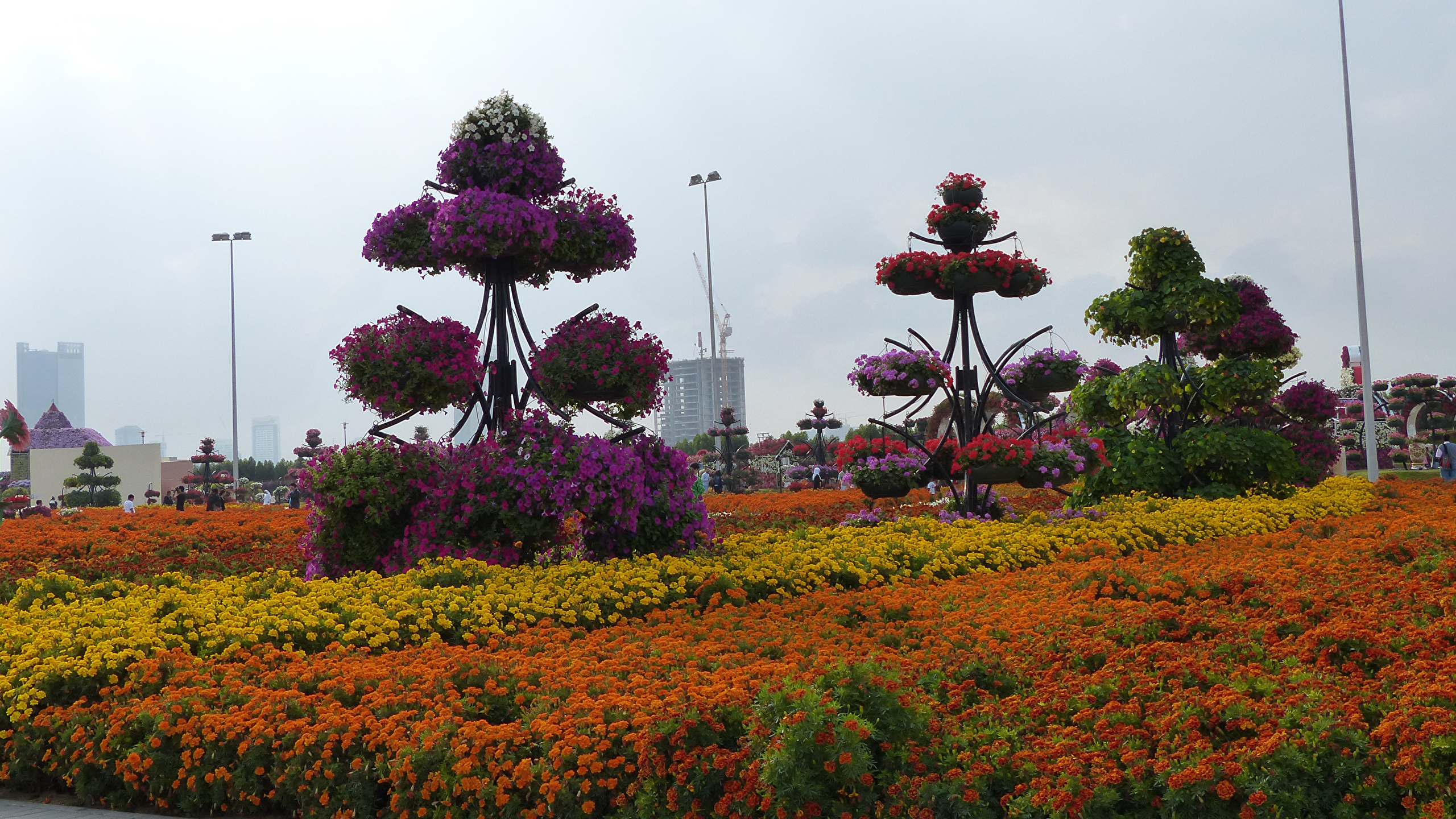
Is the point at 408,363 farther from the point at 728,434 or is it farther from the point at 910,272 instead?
the point at 728,434

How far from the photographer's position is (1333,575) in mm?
6148

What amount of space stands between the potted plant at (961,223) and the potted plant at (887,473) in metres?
2.57

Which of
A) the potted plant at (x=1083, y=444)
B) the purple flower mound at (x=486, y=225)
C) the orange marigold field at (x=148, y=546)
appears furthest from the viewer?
the potted plant at (x=1083, y=444)

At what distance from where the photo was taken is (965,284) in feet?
39.2

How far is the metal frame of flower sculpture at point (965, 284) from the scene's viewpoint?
11898 millimetres

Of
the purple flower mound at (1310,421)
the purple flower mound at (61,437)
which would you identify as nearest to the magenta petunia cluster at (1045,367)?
the purple flower mound at (1310,421)

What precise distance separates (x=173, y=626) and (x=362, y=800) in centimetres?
285

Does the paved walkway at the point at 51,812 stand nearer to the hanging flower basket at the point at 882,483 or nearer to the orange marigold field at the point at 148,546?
the orange marigold field at the point at 148,546

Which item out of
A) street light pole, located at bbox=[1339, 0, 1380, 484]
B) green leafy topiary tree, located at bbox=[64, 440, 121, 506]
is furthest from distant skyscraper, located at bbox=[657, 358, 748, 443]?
street light pole, located at bbox=[1339, 0, 1380, 484]

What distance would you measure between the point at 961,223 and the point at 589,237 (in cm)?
475

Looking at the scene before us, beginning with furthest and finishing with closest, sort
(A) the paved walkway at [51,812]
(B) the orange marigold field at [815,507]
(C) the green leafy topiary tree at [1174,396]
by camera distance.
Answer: (B) the orange marigold field at [815,507] < (C) the green leafy topiary tree at [1174,396] < (A) the paved walkway at [51,812]

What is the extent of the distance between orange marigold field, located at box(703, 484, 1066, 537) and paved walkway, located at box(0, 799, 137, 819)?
7.39m

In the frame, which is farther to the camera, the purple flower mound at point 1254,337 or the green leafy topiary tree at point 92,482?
the green leafy topiary tree at point 92,482

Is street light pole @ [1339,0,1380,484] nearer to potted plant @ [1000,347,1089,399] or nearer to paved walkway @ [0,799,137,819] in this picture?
potted plant @ [1000,347,1089,399]
